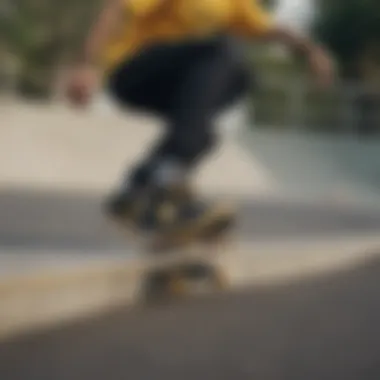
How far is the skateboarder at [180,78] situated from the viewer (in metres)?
1.56

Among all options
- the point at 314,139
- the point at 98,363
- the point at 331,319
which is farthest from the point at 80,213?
the point at 98,363

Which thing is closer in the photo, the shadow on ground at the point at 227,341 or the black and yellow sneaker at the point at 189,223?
the shadow on ground at the point at 227,341

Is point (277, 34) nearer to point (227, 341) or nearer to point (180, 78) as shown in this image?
point (180, 78)

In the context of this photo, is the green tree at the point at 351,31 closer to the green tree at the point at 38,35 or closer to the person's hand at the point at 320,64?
the person's hand at the point at 320,64

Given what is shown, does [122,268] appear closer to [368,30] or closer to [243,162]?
[368,30]

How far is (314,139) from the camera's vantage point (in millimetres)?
2549

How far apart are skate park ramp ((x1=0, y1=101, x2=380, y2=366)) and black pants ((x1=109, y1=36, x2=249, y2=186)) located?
0.55ft

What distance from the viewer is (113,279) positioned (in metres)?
1.42

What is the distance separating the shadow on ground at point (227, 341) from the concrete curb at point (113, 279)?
0.12ft

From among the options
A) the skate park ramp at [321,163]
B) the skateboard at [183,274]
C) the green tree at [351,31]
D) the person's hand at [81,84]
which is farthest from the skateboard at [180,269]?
the skate park ramp at [321,163]

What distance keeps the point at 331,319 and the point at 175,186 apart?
1.21ft

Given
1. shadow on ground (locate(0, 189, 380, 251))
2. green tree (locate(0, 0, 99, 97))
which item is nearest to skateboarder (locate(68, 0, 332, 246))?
shadow on ground (locate(0, 189, 380, 251))

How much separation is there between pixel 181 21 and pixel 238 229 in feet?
1.38

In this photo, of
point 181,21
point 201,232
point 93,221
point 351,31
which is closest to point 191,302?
point 201,232
